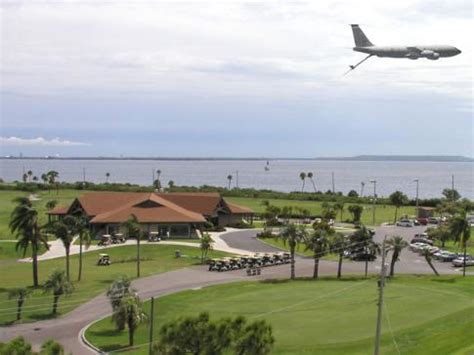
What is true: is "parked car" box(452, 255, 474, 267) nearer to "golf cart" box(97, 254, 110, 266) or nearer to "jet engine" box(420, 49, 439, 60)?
"jet engine" box(420, 49, 439, 60)

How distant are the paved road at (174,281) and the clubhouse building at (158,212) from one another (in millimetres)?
6443

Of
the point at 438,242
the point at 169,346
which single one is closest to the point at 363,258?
the point at 438,242

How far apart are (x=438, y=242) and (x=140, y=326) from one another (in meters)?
52.6

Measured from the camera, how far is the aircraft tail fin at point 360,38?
149 feet

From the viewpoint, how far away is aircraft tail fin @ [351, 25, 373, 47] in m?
45.3

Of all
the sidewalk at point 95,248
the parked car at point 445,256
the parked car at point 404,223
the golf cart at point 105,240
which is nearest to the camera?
→ the parked car at point 445,256

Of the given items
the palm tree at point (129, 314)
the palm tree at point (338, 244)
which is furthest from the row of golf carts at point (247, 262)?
the palm tree at point (129, 314)

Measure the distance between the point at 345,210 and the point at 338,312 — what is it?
81.3 meters

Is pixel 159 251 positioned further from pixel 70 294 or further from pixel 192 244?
pixel 70 294

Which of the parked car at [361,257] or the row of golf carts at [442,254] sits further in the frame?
the row of golf carts at [442,254]

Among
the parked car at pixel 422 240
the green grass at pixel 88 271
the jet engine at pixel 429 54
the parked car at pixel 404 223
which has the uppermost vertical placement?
the jet engine at pixel 429 54

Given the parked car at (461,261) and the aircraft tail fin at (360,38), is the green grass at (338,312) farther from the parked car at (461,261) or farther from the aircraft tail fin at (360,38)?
the aircraft tail fin at (360,38)

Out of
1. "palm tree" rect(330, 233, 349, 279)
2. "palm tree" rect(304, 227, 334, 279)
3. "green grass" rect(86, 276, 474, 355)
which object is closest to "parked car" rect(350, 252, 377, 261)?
"palm tree" rect(330, 233, 349, 279)

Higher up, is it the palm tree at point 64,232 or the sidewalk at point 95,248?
the palm tree at point 64,232
